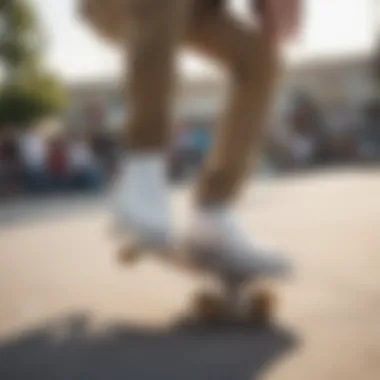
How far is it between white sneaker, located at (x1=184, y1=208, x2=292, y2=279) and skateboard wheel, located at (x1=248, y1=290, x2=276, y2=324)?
4 cm

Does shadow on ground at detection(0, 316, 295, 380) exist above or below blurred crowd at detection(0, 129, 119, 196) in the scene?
below

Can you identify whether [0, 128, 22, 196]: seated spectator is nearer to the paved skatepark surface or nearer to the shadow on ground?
the paved skatepark surface

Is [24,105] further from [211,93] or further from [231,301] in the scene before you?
[231,301]

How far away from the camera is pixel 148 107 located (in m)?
0.93

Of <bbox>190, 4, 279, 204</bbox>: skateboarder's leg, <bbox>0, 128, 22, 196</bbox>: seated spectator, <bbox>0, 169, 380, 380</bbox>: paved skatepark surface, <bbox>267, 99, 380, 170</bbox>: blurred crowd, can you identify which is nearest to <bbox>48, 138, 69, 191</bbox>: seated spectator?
<bbox>0, 128, 22, 196</bbox>: seated spectator

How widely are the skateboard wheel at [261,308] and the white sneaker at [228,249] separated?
42 millimetres

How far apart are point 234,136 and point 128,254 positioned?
0.77 ft

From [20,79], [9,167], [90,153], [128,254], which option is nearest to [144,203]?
[128,254]

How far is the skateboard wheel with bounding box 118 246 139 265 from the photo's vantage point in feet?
3.09

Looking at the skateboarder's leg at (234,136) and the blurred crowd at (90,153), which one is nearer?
the skateboarder's leg at (234,136)

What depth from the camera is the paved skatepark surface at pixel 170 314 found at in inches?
33.4

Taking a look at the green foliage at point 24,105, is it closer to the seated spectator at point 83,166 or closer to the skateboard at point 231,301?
the seated spectator at point 83,166

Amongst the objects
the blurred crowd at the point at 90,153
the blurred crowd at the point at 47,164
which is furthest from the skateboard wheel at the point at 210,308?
the blurred crowd at the point at 47,164

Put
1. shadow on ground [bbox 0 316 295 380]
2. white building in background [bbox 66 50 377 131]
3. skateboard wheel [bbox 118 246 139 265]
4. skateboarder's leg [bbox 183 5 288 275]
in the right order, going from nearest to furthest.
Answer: shadow on ground [bbox 0 316 295 380], skateboard wheel [bbox 118 246 139 265], skateboarder's leg [bbox 183 5 288 275], white building in background [bbox 66 50 377 131]
